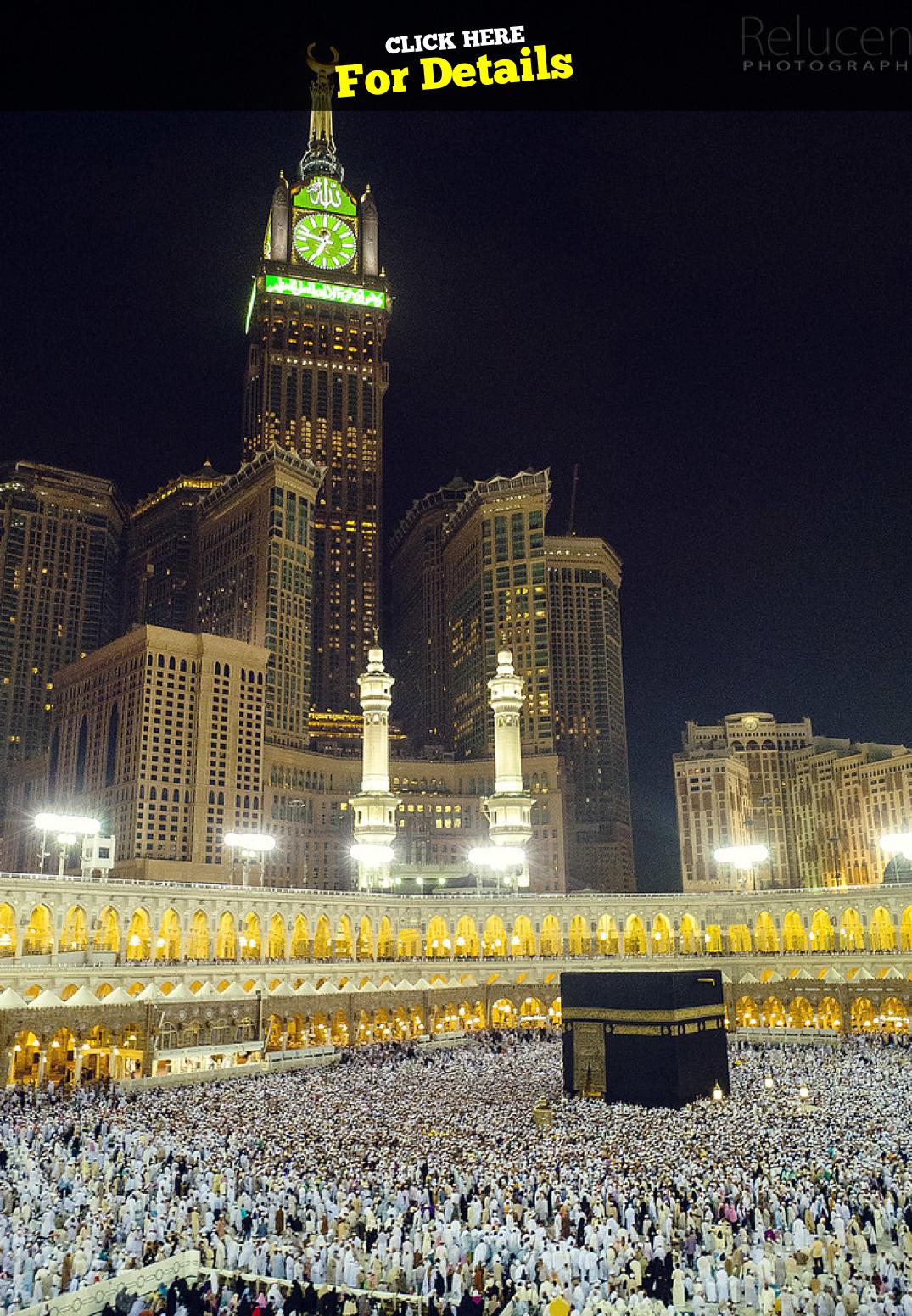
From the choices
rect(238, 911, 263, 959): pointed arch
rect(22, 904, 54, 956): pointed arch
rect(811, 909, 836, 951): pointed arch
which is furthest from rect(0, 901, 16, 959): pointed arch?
rect(811, 909, 836, 951): pointed arch

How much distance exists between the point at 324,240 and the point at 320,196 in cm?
596

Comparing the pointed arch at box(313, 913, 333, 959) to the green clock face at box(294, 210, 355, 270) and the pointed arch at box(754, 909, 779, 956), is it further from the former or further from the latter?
the green clock face at box(294, 210, 355, 270)

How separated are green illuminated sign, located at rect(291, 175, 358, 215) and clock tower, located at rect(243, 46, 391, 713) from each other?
123 millimetres

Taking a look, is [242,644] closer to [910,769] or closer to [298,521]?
[298,521]

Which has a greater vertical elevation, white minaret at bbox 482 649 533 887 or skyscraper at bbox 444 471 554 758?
skyscraper at bbox 444 471 554 758

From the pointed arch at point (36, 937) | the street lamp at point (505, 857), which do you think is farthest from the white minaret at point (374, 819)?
the pointed arch at point (36, 937)

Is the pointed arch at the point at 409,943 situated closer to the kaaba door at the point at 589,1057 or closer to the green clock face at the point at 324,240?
the kaaba door at the point at 589,1057

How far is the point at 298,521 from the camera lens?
132 m

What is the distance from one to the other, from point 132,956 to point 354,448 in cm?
10863

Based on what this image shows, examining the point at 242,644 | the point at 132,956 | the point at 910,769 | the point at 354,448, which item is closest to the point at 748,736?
the point at 910,769

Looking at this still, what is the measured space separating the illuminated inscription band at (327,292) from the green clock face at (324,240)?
3.16 metres

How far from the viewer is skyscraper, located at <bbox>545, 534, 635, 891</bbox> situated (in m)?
155

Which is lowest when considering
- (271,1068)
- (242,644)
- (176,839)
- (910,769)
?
(271,1068)

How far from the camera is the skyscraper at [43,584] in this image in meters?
136
